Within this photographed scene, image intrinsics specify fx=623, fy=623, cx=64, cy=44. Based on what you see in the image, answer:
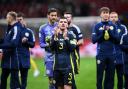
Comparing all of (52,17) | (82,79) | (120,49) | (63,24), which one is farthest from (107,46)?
(82,79)

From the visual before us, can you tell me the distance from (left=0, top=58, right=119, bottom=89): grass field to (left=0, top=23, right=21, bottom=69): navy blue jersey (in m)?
4.07

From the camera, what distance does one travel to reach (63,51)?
1460cm

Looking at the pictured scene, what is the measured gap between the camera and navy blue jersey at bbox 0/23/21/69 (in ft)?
50.0

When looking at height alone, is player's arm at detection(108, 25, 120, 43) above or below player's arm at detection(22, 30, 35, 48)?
above

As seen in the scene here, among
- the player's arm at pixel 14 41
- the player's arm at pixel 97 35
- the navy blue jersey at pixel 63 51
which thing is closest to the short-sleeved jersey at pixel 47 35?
the player's arm at pixel 14 41

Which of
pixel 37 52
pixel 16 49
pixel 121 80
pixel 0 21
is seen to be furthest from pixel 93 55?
pixel 16 49

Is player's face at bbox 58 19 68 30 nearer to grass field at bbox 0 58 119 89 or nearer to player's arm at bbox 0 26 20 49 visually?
player's arm at bbox 0 26 20 49

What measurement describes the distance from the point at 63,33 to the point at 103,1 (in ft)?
64.1

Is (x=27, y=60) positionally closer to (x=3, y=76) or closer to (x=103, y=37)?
(x=3, y=76)

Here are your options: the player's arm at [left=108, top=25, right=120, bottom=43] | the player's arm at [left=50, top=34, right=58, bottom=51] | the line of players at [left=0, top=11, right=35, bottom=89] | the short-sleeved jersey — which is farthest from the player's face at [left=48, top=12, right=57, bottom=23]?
the player's arm at [left=108, top=25, right=120, bottom=43]

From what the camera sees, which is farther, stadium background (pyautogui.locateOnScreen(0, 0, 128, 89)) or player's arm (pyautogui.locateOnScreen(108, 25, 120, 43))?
stadium background (pyautogui.locateOnScreen(0, 0, 128, 89))

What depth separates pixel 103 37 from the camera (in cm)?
1625

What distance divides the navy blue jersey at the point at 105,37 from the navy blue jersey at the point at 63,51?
5.77 feet

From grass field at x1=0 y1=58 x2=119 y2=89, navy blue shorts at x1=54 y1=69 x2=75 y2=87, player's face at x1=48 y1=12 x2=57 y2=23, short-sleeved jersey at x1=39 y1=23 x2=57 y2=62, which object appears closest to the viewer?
navy blue shorts at x1=54 y1=69 x2=75 y2=87
